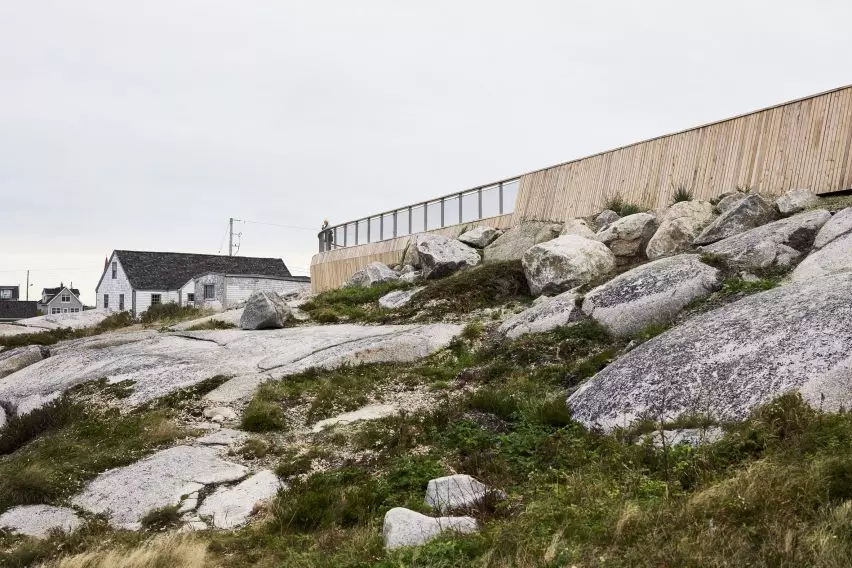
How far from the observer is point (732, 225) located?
1572 centimetres

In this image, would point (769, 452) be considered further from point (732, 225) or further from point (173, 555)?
point (732, 225)

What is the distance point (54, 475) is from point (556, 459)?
21.3 ft

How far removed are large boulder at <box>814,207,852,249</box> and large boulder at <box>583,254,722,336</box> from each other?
1920 mm

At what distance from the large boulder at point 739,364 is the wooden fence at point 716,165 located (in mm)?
7861

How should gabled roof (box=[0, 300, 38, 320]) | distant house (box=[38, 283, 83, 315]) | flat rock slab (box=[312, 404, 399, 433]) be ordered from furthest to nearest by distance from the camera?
distant house (box=[38, 283, 83, 315]), gabled roof (box=[0, 300, 38, 320]), flat rock slab (box=[312, 404, 399, 433])

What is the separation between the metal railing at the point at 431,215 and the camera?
27.6 metres

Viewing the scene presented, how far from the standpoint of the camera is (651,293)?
12.8 metres

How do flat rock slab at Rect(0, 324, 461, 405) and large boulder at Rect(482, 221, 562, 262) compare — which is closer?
flat rock slab at Rect(0, 324, 461, 405)

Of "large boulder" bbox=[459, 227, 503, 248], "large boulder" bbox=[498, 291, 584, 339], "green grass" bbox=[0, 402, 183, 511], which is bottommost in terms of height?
"green grass" bbox=[0, 402, 183, 511]

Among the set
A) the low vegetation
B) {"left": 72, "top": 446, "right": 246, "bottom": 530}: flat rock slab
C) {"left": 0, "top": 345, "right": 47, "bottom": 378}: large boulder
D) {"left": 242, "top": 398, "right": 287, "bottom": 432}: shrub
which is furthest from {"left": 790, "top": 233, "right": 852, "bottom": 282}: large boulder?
{"left": 0, "top": 345, "right": 47, "bottom": 378}: large boulder

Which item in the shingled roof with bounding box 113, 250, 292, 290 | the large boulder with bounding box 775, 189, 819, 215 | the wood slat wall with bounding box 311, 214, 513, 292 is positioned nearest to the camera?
the large boulder with bounding box 775, 189, 819, 215

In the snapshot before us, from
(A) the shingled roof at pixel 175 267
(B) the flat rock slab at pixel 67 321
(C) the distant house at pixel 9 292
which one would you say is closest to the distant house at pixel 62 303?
(C) the distant house at pixel 9 292

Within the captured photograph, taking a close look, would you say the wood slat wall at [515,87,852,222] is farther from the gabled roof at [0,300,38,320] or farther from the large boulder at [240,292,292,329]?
the gabled roof at [0,300,38,320]

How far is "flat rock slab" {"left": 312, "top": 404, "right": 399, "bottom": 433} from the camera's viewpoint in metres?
11.1
